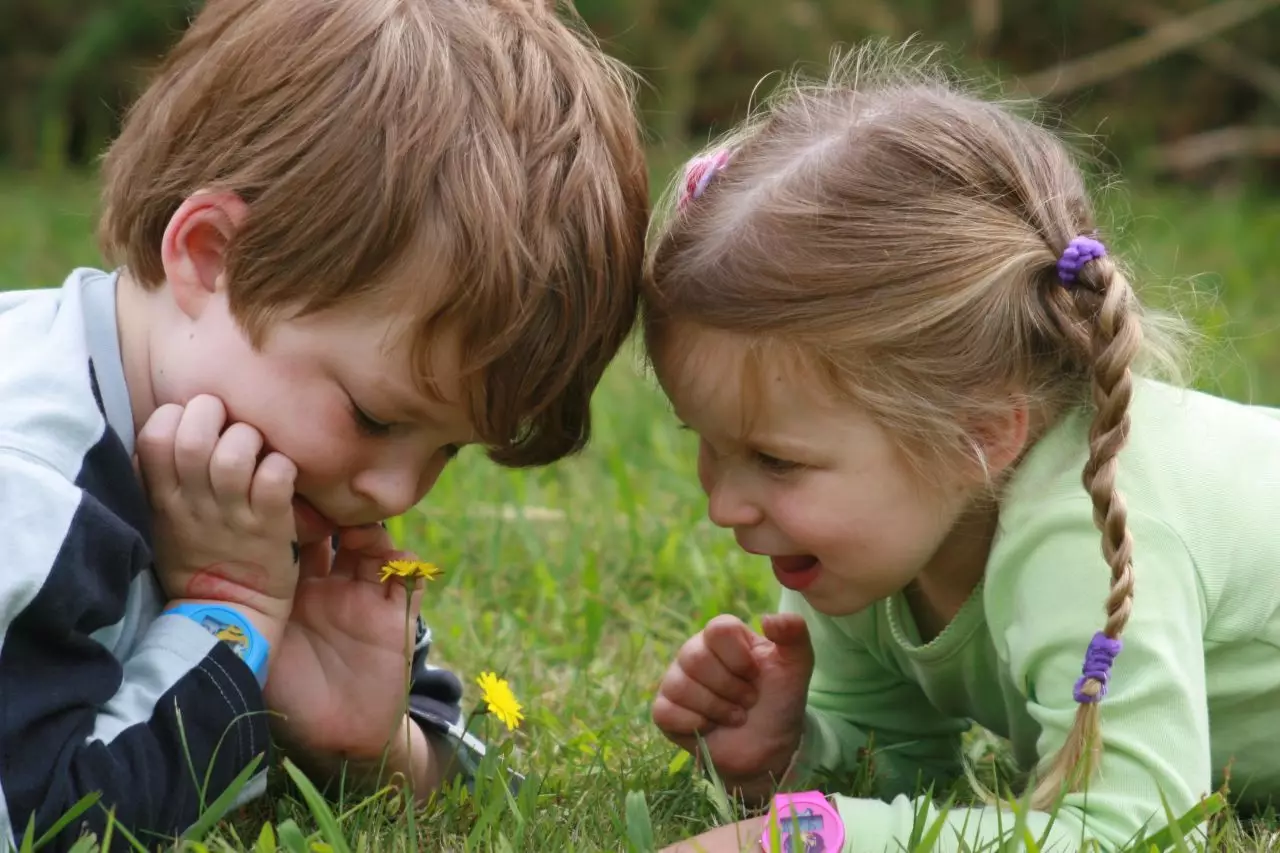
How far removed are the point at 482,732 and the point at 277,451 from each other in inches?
23.8

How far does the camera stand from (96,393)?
80.0 inches

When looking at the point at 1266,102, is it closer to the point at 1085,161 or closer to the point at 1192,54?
the point at 1192,54

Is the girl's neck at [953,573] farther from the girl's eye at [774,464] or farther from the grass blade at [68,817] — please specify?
the grass blade at [68,817]

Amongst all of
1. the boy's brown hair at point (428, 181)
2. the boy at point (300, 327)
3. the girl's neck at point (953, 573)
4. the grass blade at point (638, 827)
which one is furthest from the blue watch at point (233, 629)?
the girl's neck at point (953, 573)

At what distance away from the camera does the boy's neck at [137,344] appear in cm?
214

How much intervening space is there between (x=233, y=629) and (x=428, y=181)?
0.58 m

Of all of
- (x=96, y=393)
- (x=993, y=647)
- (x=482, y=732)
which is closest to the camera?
(x=96, y=393)

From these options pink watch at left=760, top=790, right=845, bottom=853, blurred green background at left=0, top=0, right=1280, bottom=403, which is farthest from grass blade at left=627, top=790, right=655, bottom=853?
blurred green background at left=0, top=0, right=1280, bottom=403

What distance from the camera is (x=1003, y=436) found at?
7.08ft

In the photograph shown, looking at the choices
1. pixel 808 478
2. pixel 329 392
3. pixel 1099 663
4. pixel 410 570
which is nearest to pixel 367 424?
pixel 329 392

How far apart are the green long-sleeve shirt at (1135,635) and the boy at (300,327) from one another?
0.58 m

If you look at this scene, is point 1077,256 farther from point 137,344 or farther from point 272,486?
point 137,344

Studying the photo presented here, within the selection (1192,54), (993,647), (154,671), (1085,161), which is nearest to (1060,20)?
(1192,54)

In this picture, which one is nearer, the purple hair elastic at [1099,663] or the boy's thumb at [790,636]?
the purple hair elastic at [1099,663]
